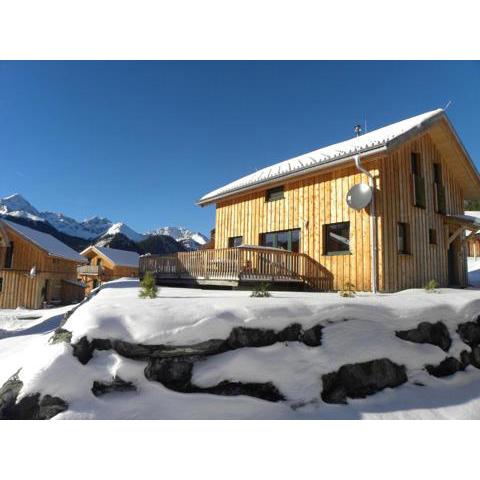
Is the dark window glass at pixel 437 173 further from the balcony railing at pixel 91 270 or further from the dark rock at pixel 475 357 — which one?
the balcony railing at pixel 91 270

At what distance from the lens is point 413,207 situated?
11562mm

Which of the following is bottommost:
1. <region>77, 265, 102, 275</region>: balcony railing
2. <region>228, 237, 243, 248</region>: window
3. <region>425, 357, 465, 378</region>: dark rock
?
<region>425, 357, 465, 378</region>: dark rock

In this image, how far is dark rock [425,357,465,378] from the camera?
5.72m

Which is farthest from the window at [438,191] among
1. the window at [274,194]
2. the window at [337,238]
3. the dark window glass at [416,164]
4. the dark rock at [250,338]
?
the dark rock at [250,338]

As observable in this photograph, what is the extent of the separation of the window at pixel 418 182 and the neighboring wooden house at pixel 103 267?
37.3 metres

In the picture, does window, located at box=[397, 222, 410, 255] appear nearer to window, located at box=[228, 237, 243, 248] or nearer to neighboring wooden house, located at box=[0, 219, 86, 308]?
window, located at box=[228, 237, 243, 248]

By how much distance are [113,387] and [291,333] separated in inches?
105

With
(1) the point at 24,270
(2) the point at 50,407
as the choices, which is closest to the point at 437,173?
(2) the point at 50,407

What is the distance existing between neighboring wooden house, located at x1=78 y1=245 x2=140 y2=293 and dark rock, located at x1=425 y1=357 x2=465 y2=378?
40.2 m

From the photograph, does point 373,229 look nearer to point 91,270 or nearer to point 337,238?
point 337,238

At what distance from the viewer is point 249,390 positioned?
442 centimetres

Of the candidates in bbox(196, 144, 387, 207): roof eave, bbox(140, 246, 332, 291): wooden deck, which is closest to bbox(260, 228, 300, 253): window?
bbox(140, 246, 332, 291): wooden deck
